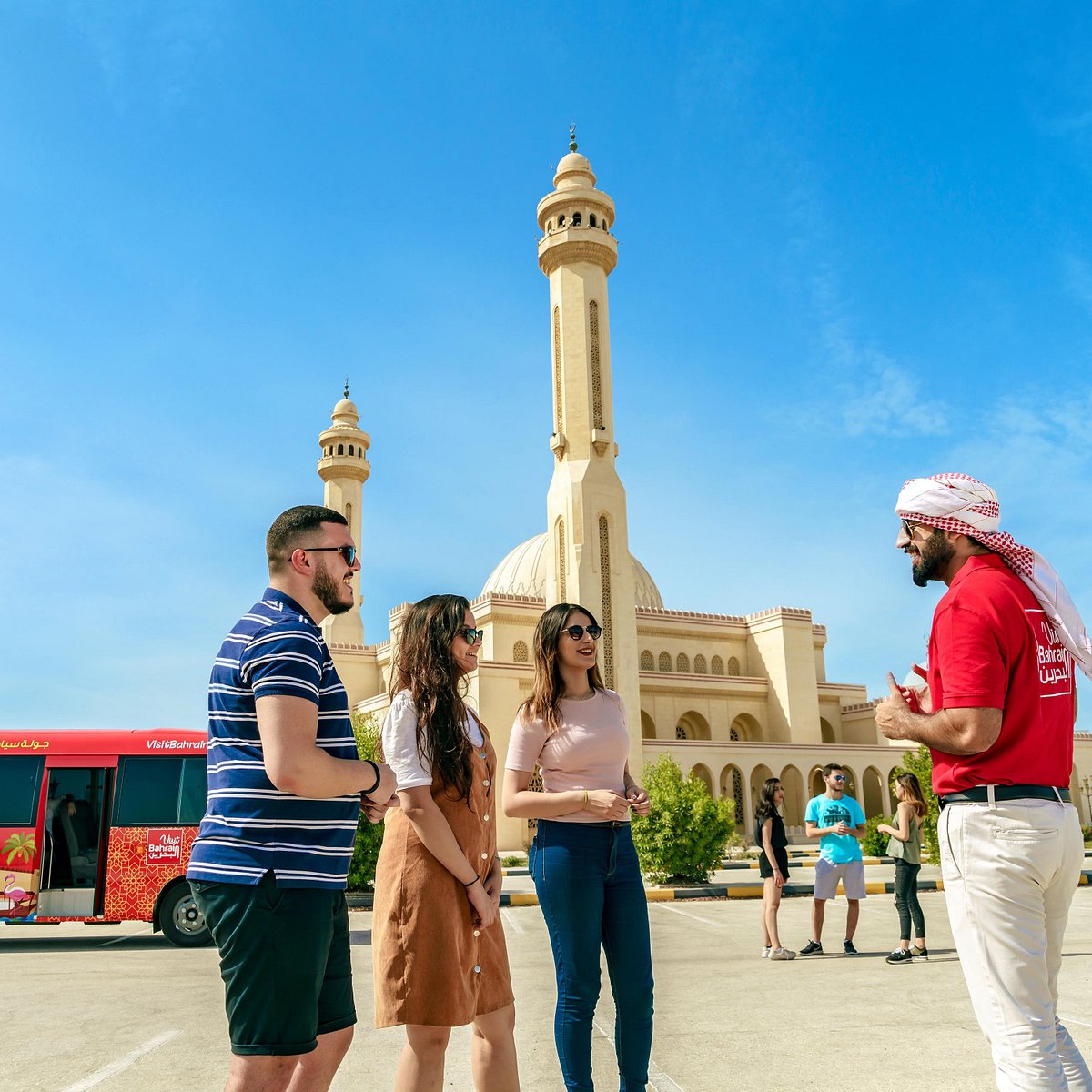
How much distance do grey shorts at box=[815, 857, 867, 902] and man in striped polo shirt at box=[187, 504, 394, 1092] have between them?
621cm

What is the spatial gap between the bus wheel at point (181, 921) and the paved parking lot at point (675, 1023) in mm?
425

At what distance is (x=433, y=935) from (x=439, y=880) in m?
0.16

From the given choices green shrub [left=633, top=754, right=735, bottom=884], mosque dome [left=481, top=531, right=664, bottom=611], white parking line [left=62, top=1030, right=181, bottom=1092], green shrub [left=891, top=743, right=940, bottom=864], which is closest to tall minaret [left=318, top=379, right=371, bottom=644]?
mosque dome [left=481, top=531, right=664, bottom=611]

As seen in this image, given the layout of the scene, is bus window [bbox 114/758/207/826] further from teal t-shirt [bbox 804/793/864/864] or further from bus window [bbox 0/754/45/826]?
teal t-shirt [bbox 804/793/864/864]

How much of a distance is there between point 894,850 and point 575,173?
26.7 m

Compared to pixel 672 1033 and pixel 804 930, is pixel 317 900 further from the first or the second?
pixel 804 930

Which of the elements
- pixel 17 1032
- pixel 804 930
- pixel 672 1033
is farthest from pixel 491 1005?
pixel 804 930

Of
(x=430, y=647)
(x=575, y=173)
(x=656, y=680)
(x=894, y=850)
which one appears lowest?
(x=894, y=850)

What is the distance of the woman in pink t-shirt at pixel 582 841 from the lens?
3.49 metres

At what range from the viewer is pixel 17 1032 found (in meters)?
5.59

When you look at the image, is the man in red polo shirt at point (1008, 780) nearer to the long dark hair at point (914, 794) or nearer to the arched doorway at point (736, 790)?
the long dark hair at point (914, 794)

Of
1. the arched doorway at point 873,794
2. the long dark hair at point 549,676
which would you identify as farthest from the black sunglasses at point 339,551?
the arched doorway at point 873,794

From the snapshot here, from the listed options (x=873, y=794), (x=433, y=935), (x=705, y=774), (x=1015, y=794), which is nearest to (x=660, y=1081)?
(x=433, y=935)

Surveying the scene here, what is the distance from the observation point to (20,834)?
10.2m
